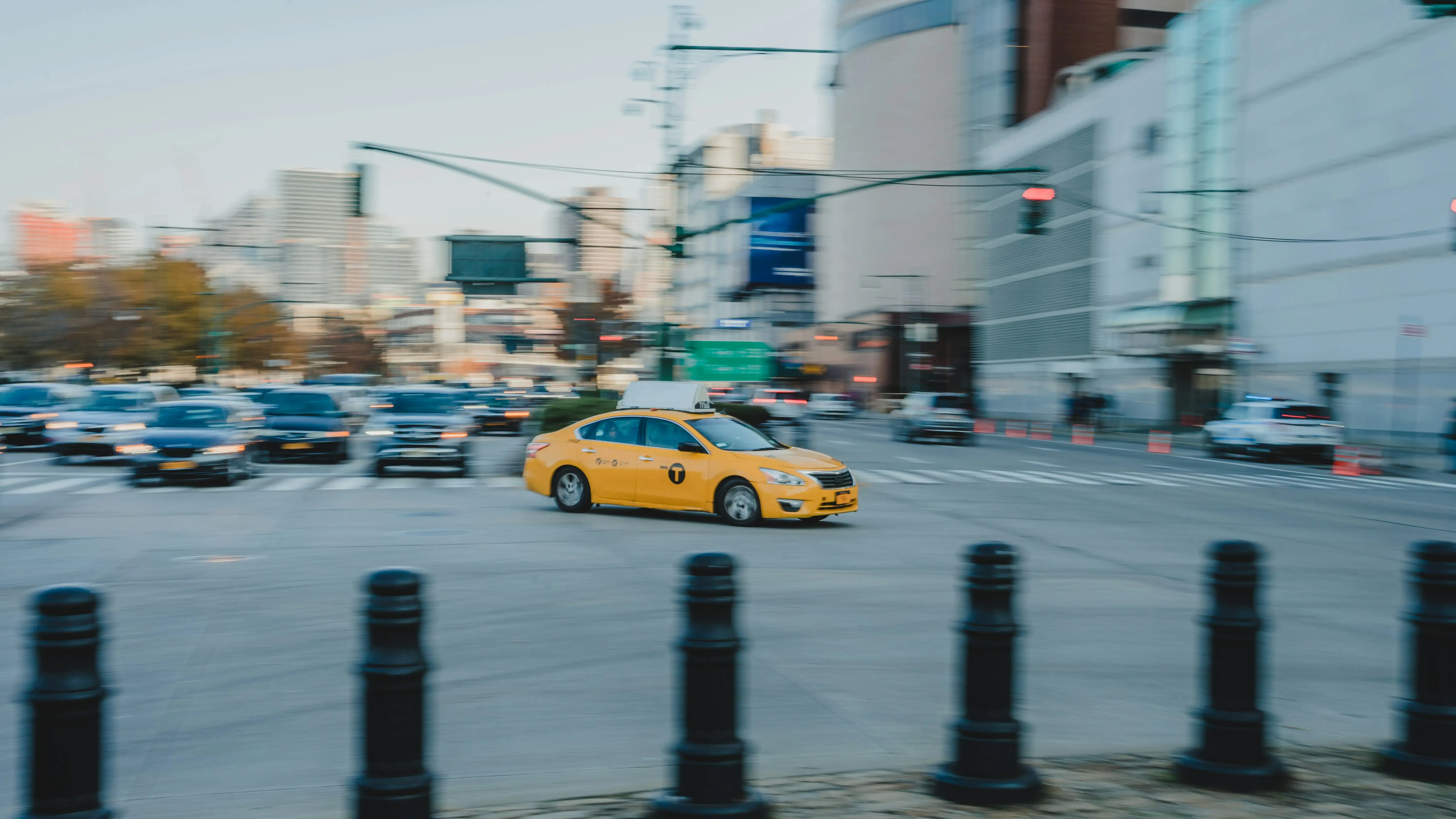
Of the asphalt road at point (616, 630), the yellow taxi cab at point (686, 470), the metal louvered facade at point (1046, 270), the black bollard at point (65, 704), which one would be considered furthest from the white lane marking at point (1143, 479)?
the metal louvered facade at point (1046, 270)

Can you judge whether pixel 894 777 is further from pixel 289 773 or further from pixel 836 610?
pixel 836 610

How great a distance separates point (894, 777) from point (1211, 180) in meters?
53.7

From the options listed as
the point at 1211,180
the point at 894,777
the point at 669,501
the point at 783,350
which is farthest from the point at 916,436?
the point at 783,350

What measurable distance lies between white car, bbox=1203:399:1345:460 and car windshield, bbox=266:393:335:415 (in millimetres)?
23049

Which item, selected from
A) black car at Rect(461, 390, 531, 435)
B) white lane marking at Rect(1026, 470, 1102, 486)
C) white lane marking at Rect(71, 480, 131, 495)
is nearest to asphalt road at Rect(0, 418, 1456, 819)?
white lane marking at Rect(71, 480, 131, 495)

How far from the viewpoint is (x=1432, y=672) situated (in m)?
5.07

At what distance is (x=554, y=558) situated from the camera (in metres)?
12.4

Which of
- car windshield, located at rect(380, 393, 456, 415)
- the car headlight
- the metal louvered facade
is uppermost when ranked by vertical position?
the metal louvered facade

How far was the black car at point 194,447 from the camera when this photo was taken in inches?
851

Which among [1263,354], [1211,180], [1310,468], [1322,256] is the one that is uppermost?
[1211,180]

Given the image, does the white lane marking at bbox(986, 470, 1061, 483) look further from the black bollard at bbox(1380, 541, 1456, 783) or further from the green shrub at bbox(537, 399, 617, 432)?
the black bollard at bbox(1380, 541, 1456, 783)

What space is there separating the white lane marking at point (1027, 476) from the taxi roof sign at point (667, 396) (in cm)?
643

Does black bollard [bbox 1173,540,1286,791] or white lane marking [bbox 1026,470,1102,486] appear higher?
black bollard [bbox 1173,540,1286,791]

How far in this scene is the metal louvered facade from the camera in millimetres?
69812
